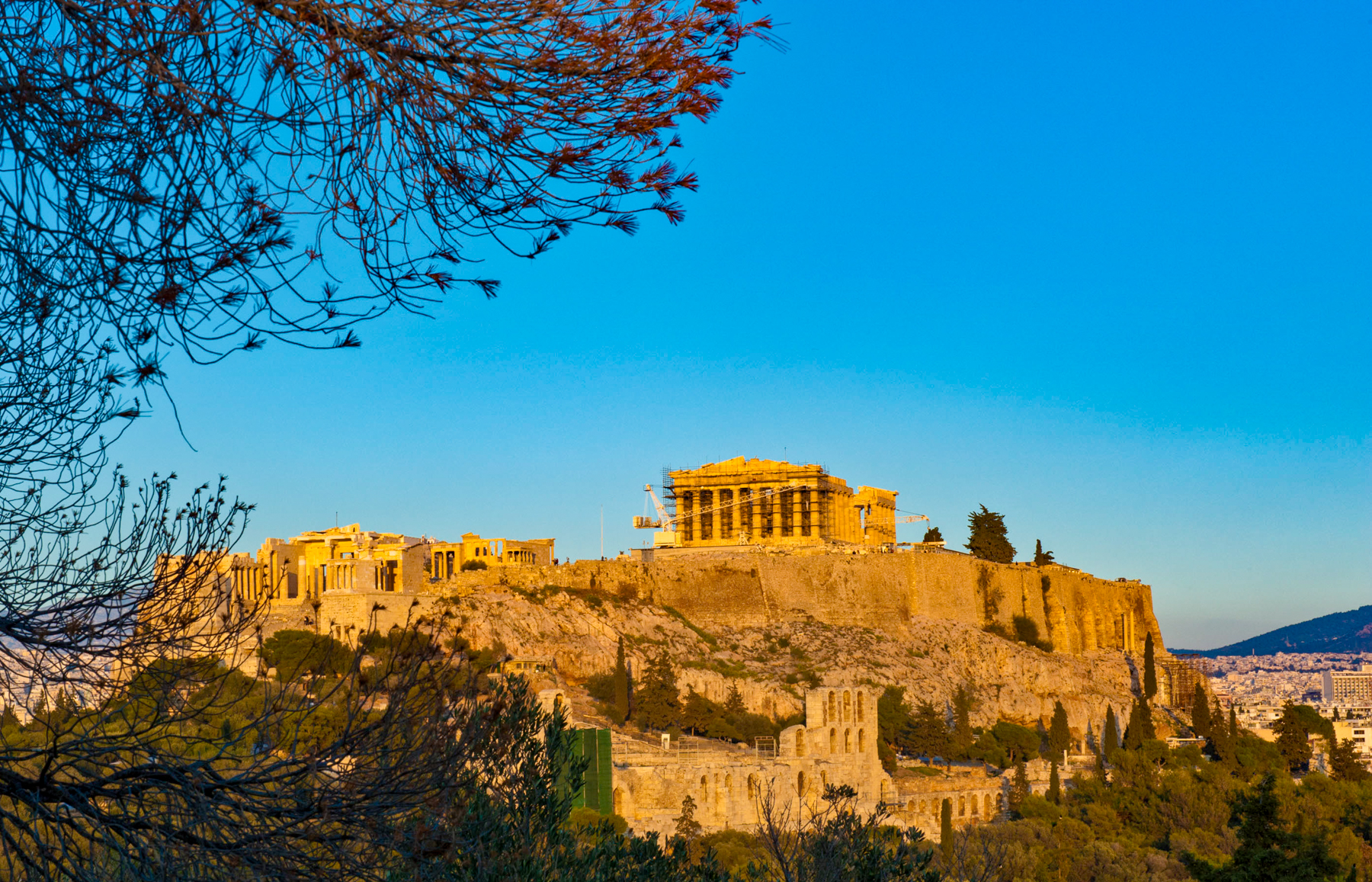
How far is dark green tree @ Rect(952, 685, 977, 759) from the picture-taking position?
4503cm

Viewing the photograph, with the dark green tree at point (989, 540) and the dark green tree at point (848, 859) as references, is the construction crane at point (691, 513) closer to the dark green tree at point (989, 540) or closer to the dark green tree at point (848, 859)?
the dark green tree at point (989, 540)

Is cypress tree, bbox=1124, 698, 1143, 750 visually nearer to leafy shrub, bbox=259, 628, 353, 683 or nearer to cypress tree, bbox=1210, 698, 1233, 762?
cypress tree, bbox=1210, 698, 1233, 762

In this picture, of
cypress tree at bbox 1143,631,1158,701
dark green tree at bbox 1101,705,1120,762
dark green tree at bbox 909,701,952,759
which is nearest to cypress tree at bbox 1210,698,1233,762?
dark green tree at bbox 1101,705,1120,762

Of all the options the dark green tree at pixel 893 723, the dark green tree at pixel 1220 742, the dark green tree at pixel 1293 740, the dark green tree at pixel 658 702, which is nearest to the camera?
the dark green tree at pixel 658 702

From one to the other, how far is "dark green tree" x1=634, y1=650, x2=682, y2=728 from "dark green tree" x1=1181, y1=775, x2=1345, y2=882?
15.8 metres

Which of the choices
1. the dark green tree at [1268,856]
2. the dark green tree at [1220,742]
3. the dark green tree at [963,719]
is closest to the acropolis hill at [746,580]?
the dark green tree at [963,719]

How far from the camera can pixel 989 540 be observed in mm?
66062

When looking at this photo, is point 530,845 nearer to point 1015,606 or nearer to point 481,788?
point 481,788

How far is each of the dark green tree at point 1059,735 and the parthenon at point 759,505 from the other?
13608 mm

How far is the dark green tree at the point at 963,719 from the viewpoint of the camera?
148 feet

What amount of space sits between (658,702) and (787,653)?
10.1m

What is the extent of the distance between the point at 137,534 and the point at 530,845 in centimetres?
532

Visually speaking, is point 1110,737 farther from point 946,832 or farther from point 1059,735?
point 946,832

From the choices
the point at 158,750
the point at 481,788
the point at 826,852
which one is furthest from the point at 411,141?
the point at 826,852
